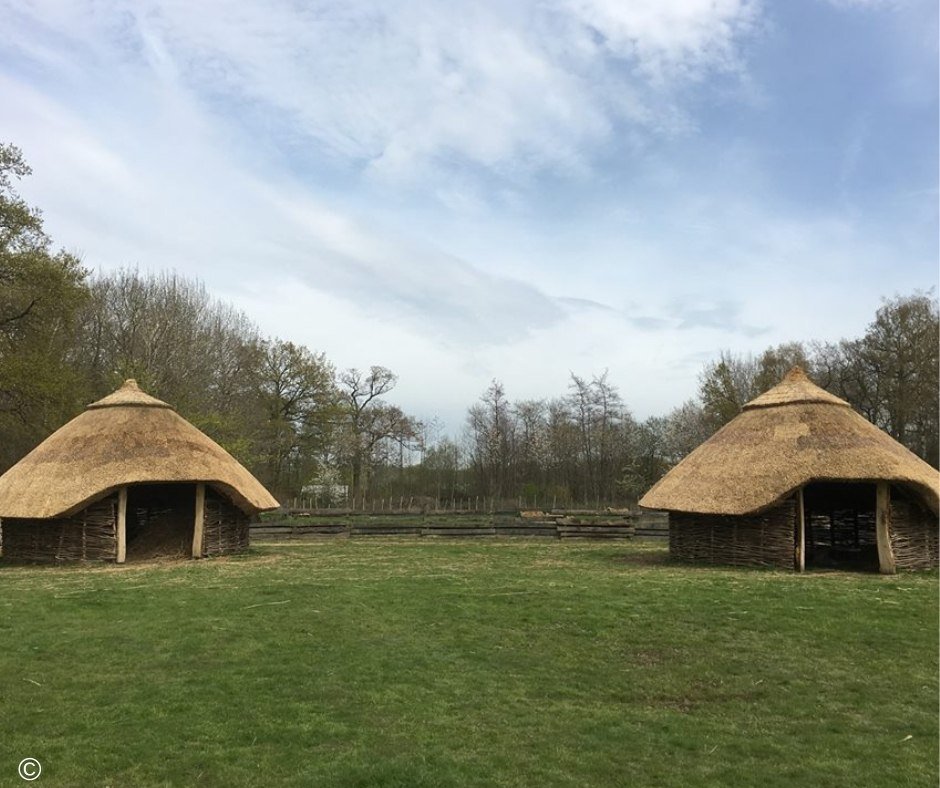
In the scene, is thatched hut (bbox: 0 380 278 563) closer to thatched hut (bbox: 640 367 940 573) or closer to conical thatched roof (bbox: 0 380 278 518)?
conical thatched roof (bbox: 0 380 278 518)

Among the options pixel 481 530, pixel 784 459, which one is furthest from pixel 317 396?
pixel 784 459

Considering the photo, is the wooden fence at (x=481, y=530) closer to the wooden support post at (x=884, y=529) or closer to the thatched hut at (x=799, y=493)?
the thatched hut at (x=799, y=493)

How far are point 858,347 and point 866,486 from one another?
91.5 feet

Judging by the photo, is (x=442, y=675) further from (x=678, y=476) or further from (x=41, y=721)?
(x=678, y=476)

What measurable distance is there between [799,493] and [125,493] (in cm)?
1771

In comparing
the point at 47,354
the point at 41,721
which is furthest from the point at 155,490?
the point at 41,721

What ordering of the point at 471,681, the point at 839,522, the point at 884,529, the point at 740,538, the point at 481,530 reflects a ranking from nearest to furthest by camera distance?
the point at 471,681
the point at 884,529
the point at 740,538
the point at 839,522
the point at 481,530

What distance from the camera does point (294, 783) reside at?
19.3 feet

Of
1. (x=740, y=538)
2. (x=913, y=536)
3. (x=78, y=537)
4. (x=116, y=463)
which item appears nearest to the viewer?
(x=913, y=536)

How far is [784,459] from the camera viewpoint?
1850 cm

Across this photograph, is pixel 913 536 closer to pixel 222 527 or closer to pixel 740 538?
pixel 740 538

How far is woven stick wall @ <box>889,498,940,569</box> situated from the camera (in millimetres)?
18125

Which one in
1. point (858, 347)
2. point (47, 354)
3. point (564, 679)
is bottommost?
point (564, 679)

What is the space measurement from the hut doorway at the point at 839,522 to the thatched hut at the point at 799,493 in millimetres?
32
